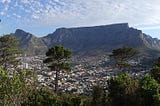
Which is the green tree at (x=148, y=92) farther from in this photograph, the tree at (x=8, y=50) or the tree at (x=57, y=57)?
the tree at (x=8, y=50)

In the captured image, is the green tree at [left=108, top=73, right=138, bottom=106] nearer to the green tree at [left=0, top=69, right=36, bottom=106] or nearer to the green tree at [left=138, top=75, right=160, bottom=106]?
the green tree at [left=138, top=75, right=160, bottom=106]

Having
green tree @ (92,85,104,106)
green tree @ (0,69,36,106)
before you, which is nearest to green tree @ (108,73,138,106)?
green tree @ (92,85,104,106)

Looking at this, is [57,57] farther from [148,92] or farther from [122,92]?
[148,92]

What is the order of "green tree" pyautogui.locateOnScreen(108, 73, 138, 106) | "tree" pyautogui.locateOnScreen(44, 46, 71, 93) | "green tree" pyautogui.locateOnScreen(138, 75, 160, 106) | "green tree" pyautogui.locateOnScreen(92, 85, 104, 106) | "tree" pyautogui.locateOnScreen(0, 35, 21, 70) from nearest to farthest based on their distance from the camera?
1. "green tree" pyautogui.locateOnScreen(138, 75, 160, 106)
2. "green tree" pyautogui.locateOnScreen(108, 73, 138, 106)
3. "green tree" pyautogui.locateOnScreen(92, 85, 104, 106)
4. "tree" pyautogui.locateOnScreen(44, 46, 71, 93)
5. "tree" pyautogui.locateOnScreen(0, 35, 21, 70)

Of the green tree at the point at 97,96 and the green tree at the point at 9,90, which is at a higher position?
the green tree at the point at 9,90

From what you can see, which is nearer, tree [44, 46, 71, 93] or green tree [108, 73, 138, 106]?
green tree [108, 73, 138, 106]

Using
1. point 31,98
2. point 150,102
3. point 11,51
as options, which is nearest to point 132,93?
point 150,102

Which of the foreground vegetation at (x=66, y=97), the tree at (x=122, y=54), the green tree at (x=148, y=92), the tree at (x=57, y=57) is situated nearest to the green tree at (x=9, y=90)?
the foreground vegetation at (x=66, y=97)

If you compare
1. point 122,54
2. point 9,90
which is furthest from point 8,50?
point 9,90

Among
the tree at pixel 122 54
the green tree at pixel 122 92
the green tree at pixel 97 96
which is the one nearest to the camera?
the green tree at pixel 122 92

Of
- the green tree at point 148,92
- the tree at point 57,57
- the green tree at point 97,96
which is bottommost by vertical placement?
the green tree at point 97,96
